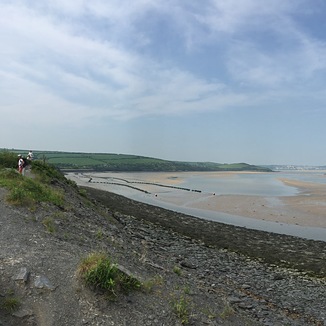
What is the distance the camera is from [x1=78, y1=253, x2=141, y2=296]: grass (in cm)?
814

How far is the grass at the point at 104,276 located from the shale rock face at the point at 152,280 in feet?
0.63

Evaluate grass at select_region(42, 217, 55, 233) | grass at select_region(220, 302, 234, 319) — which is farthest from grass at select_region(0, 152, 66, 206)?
grass at select_region(220, 302, 234, 319)

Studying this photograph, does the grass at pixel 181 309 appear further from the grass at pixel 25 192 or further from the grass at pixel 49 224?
the grass at pixel 25 192

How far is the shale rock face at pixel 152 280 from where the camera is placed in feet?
25.4

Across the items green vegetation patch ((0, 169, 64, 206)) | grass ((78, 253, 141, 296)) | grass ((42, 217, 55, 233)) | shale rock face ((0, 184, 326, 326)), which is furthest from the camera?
green vegetation patch ((0, 169, 64, 206))

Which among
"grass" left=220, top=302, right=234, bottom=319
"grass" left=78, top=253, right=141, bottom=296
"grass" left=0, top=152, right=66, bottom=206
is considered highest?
"grass" left=0, top=152, right=66, bottom=206

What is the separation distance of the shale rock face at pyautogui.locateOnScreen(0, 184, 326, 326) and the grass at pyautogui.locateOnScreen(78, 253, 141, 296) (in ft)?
0.63

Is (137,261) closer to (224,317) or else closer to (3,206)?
(224,317)

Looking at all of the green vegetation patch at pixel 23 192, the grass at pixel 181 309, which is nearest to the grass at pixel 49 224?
the green vegetation patch at pixel 23 192

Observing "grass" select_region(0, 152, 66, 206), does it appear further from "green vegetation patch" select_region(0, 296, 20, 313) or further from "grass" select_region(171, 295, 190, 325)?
"grass" select_region(171, 295, 190, 325)

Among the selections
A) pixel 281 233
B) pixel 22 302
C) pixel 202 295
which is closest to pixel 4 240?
pixel 22 302

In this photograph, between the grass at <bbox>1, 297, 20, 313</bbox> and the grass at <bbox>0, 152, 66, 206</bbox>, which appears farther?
the grass at <bbox>0, 152, 66, 206</bbox>

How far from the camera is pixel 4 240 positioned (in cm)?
1065

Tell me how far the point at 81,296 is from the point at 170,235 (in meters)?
→ 15.6
